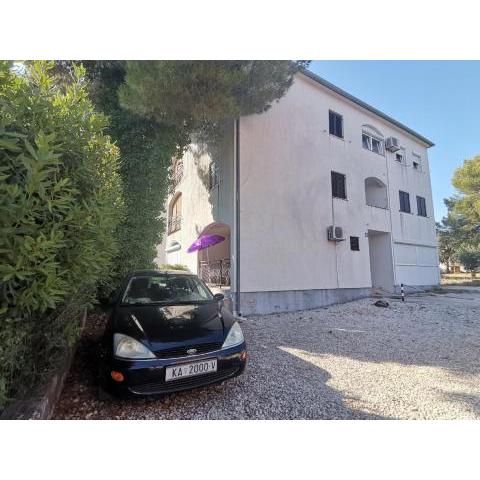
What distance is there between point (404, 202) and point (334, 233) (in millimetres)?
6693

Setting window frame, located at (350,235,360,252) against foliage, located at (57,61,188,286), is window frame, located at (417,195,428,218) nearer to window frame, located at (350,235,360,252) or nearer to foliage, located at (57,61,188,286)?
window frame, located at (350,235,360,252)

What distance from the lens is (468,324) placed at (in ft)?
22.0

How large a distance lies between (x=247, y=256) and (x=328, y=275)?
11.5 feet

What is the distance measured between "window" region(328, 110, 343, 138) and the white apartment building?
2.4 inches

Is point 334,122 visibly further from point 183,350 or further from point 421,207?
point 183,350

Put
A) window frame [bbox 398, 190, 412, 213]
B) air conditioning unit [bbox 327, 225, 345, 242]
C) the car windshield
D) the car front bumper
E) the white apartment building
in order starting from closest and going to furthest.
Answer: the car front bumper < the car windshield < the white apartment building < air conditioning unit [bbox 327, 225, 345, 242] < window frame [bbox 398, 190, 412, 213]

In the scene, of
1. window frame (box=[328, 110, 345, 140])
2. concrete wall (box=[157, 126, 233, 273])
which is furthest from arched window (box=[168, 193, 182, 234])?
window frame (box=[328, 110, 345, 140])

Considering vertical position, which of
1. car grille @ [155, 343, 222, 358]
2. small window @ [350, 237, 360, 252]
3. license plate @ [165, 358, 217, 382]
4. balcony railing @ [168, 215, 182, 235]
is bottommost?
license plate @ [165, 358, 217, 382]

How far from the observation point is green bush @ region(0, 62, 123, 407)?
169 cm

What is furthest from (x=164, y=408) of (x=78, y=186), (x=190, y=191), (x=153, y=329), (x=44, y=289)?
(x=190, y=191)

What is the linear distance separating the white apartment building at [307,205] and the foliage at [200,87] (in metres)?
1.65

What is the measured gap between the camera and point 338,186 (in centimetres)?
1054
